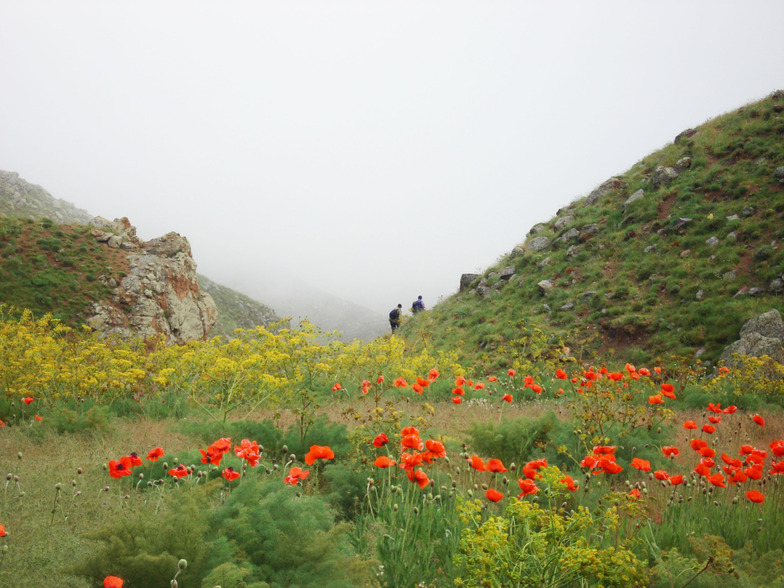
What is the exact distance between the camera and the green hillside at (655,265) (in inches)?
436

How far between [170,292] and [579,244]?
17.7 metres

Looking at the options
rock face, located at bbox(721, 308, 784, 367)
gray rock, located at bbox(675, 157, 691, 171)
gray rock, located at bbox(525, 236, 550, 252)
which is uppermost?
gray rock, located at bbox(675, 157, 691, 171)

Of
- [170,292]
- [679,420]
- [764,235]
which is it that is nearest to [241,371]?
[679,420]

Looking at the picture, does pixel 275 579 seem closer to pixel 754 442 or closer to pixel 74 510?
pixel 74 510

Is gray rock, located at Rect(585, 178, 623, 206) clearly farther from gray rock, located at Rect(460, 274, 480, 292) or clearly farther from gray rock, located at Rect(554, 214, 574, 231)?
gray rock, located at Rect(460, 274, 480, 292)

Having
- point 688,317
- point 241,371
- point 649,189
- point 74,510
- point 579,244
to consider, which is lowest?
point 74,510

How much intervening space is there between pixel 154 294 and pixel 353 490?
18713 mm

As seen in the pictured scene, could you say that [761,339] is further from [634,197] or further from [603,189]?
[603,189]

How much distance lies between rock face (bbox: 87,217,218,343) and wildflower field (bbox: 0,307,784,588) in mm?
11643

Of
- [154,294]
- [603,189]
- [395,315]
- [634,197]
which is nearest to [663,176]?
[634,197]

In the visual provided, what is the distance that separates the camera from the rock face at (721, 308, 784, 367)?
882 centimetres

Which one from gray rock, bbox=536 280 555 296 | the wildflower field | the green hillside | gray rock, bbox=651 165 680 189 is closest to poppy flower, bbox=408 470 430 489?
the wildflower field

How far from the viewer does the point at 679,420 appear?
6.24 metres

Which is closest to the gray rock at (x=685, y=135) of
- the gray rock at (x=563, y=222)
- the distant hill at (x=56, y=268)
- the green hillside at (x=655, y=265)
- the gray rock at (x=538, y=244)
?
the green hillside at (x=655, y=265)
